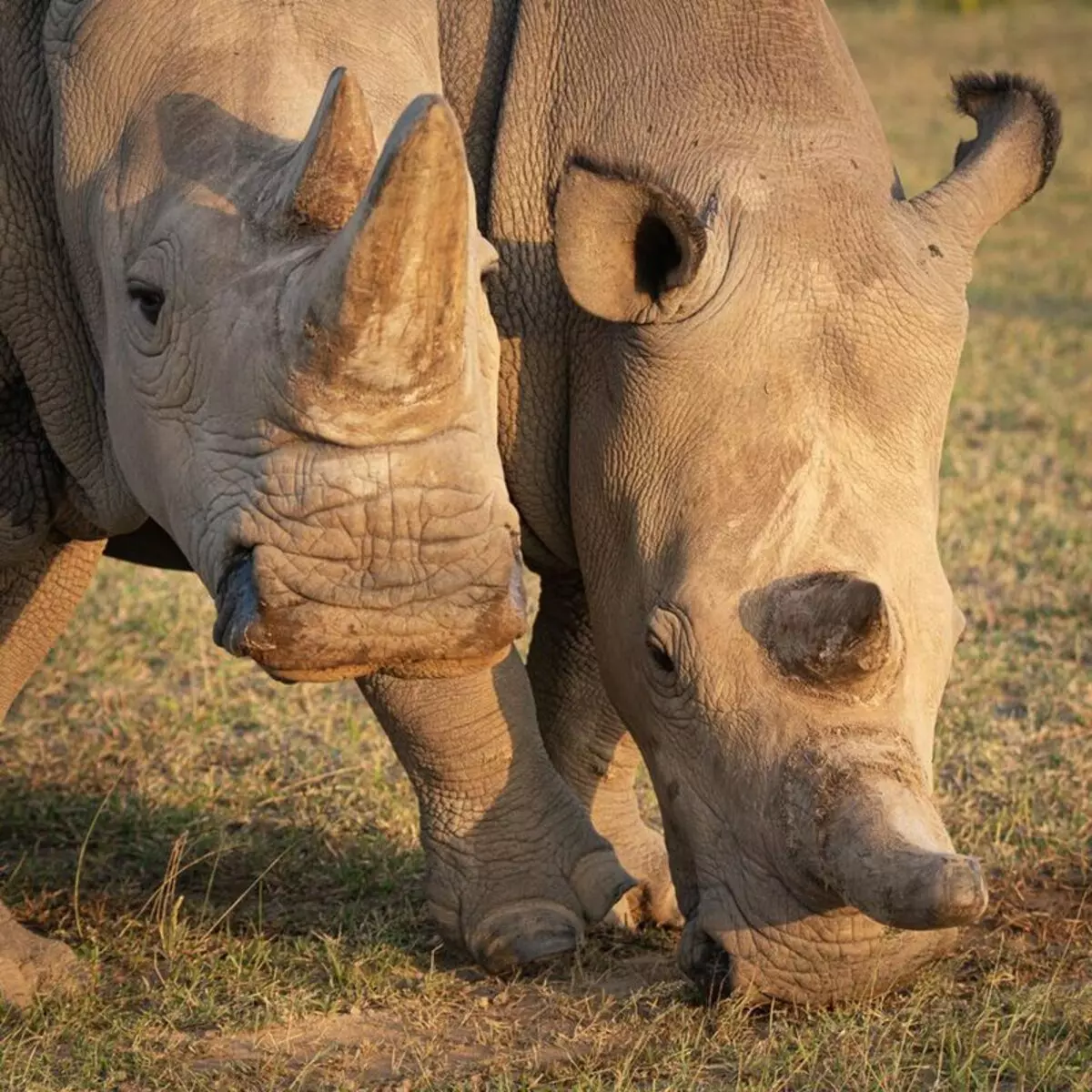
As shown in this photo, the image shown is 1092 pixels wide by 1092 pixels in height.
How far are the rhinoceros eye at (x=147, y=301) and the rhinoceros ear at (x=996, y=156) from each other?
1650 mm

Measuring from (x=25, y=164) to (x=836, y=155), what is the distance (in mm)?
1687

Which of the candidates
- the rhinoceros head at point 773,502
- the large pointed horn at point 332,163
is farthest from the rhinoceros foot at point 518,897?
the large pointed horn at point 332,163

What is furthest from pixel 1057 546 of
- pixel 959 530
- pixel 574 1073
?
pixel 574 1073

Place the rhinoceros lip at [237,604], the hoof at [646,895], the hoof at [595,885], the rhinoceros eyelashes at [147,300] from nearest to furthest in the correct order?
the rhinoceros lip at [237,604], the rhinoceros eyelashes at [147,300], the hoof at [595,885], the hoof at [646,895]

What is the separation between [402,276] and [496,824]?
1.71 meters

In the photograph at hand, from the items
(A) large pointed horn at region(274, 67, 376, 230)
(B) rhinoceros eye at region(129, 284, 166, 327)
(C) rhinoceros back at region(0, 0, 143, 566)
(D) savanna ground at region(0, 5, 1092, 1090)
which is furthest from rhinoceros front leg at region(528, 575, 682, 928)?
(A) large pointed horn at region(274, 67, 376, 230)

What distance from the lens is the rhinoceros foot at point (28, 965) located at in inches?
182

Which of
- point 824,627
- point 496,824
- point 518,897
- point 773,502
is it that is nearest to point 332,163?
point 773,502

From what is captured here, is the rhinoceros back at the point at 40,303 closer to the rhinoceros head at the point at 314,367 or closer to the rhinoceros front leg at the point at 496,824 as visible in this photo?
the rhinoceros head at the point at 314,367

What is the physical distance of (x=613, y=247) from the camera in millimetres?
4363

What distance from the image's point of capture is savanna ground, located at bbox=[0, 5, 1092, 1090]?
427 cm

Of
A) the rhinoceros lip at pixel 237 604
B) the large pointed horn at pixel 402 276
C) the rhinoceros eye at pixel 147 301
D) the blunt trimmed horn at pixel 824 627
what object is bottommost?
the rhinoceros lip at pixel 237 604

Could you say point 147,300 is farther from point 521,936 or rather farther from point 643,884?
point 643,884

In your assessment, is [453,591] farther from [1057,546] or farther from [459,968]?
[1057,546]
